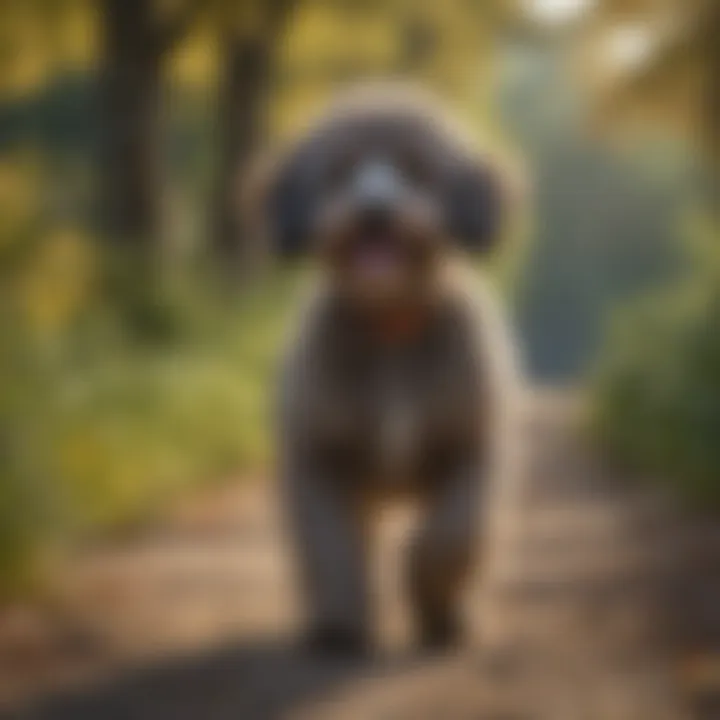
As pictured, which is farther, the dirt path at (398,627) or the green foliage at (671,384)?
the green foliage at (671,384)

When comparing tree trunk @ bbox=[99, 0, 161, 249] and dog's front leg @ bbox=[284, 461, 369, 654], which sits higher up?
tree trunk @ bbox=[99, 0, 161, 249]

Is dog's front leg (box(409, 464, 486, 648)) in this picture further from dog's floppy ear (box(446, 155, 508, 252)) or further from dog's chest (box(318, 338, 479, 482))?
dog's floppy ear (box(446, 155, 508, 252))

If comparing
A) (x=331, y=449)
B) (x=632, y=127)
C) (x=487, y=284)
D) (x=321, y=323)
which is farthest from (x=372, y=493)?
(x=632, y=127)

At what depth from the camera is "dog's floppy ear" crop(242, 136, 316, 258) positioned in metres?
1.61

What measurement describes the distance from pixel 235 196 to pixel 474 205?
252 millimetres

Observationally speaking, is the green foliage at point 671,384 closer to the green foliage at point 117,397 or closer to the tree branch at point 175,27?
the green foliage at point 117,397

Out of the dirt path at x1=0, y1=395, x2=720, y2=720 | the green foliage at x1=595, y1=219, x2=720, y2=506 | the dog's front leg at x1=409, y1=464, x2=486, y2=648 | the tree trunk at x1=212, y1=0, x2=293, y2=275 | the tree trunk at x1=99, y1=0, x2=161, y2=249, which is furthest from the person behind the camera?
the green foliage at x1=595, y1=219, x2=720, y2=506

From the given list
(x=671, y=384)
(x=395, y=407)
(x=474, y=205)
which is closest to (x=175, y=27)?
(x=474, y=205)

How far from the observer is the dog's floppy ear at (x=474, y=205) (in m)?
1.60

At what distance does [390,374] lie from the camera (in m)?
1.68

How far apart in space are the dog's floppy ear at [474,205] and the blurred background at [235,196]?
0.22 ft

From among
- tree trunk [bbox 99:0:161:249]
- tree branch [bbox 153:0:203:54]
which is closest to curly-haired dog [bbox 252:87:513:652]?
tree trunk [bbox 99:0:161:249]

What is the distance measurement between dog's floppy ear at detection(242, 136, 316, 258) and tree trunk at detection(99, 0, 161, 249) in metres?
0.11

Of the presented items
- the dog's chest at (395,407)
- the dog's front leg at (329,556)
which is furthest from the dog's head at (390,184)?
the dog's front leg at (329,556)
